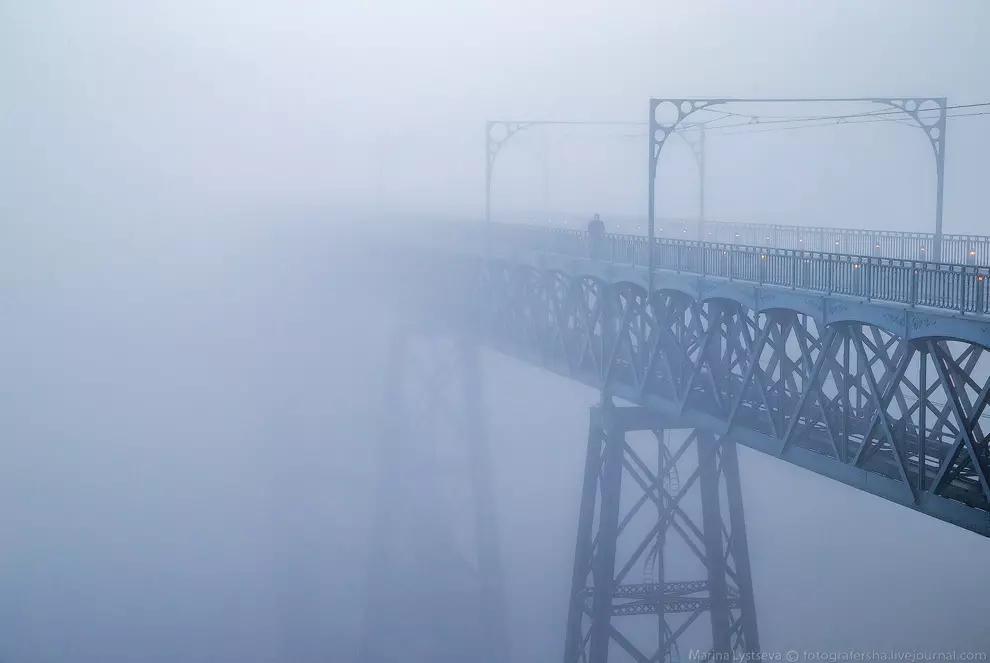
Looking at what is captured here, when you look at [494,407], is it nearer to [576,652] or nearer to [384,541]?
[384,541]

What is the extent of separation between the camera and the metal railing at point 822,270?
11305mm

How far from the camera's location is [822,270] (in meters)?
13.4

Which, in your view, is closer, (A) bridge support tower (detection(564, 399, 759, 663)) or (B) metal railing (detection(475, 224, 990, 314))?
(B) metal railing (detection(475, 224, 990, 314))

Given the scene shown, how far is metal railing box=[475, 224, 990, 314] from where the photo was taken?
1130cm

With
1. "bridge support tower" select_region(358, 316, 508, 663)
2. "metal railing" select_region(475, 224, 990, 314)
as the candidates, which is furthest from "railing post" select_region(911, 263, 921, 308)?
"bridge support tower" select_region(358, 316, 508, 663)

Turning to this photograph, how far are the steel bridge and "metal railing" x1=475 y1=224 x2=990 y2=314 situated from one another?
3 centimetres

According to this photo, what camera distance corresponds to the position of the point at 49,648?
1384 inches

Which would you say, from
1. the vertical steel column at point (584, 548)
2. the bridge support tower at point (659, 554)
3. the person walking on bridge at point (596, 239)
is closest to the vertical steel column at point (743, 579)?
the bridge support tower at point (659, 554)

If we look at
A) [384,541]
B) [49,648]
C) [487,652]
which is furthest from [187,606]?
[487,652]

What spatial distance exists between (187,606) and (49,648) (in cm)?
476

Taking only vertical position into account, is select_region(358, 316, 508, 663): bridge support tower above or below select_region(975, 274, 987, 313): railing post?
below

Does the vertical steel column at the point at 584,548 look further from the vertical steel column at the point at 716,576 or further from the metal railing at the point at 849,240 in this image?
the metal railing at the point at 849,240

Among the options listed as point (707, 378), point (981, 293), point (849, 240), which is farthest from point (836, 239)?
point (981, 293)

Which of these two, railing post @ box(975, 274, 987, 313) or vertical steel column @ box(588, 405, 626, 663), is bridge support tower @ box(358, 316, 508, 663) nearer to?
vertical steel column @ box(588, 405, 626, 663)
